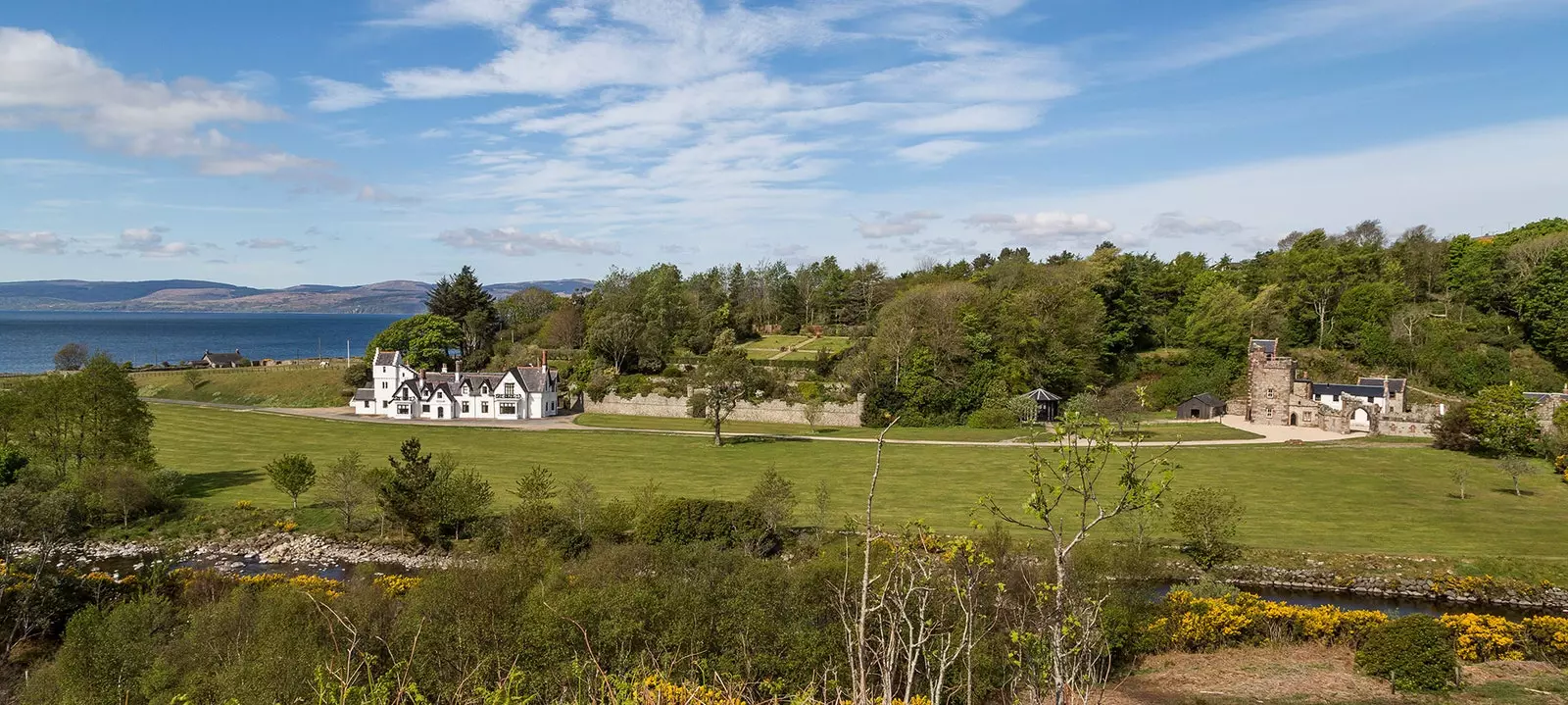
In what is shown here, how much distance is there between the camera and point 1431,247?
80562 millimetres

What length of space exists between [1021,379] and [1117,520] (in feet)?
119

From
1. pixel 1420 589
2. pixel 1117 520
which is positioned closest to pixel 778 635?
pixel 1117 520

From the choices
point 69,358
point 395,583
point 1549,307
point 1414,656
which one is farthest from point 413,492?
point 69,358

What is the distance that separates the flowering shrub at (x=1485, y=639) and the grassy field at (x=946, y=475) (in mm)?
9117

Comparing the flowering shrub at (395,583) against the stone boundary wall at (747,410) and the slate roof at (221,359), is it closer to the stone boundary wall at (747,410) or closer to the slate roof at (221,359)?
the stone boundary wall at (747,410)

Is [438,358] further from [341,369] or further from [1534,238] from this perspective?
[1534,238]

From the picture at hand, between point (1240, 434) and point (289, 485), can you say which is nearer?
point (289, 485)

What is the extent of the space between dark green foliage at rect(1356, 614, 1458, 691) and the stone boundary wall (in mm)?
47474

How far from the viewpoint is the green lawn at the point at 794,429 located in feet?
191

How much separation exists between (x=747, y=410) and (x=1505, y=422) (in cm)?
4797

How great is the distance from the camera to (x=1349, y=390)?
5938 cm

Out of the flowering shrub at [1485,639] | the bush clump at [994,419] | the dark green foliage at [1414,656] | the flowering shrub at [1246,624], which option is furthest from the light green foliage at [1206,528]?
the bush clump at [994,419]

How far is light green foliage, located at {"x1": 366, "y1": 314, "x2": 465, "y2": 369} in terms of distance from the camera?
81062mm

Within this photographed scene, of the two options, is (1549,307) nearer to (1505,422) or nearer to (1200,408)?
(1200,408)
